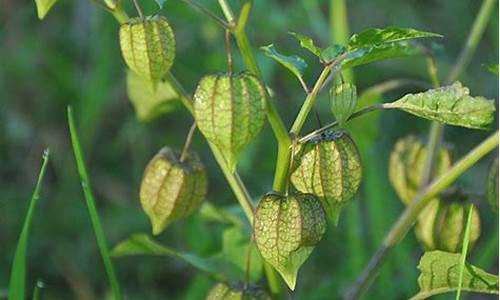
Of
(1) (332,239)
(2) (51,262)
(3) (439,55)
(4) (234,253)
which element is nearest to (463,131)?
(3) (439,55)

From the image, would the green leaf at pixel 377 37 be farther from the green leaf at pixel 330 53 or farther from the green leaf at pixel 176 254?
the green leaf at pixel 176 254

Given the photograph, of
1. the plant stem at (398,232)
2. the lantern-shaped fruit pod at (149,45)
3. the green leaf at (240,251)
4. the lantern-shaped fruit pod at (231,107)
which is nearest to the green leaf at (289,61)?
the lantern-shaped fruit pod at (231,107)

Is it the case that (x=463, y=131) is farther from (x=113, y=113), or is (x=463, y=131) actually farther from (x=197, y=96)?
(x=197, y=96)

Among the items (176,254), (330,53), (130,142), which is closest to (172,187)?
(176,254)

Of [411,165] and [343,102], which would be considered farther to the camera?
[411,165]

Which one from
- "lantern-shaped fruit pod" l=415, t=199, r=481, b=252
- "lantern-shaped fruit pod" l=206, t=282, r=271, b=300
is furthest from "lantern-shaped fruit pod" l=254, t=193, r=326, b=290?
"lantern-shaped fruit pod" l=415, t=199, r=481, b=252

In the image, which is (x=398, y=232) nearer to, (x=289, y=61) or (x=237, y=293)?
(x=237, y=293)
